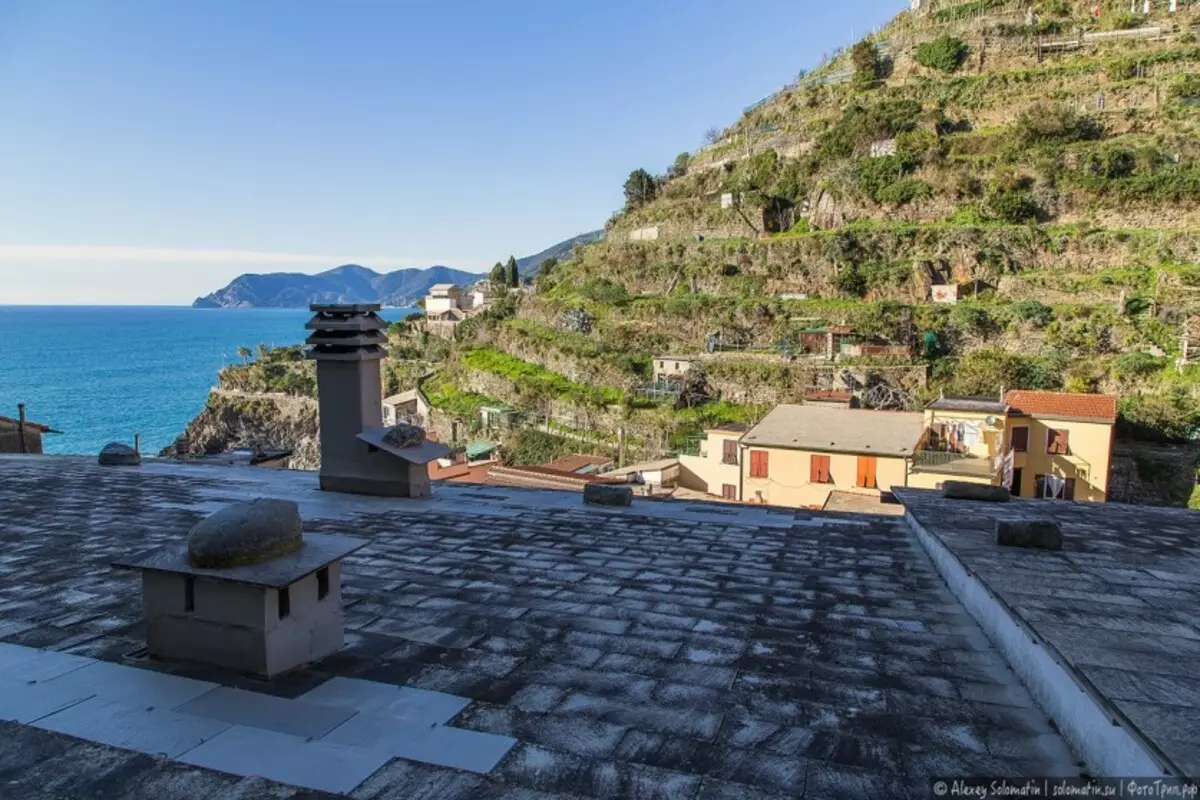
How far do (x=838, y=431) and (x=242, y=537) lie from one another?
2671cm

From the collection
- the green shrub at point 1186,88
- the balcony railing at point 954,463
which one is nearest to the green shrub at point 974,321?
the balcony railing at point 954,463

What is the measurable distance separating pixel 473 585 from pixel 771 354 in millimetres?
38379

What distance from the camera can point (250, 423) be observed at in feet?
232

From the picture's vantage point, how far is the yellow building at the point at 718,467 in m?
29.1

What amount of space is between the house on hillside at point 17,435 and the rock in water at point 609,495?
16070mm

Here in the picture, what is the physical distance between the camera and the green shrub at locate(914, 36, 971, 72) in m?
52.6

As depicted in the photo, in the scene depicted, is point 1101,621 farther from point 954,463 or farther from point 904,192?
point 904,192

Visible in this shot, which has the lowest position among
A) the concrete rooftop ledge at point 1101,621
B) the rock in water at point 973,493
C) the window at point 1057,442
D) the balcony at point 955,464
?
the balcony at point 955,464

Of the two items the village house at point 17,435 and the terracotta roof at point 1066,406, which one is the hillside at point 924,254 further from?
the village house at point 17,435

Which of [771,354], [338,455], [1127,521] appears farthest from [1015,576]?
[771,354]

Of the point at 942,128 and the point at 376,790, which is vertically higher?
the point at 942,128

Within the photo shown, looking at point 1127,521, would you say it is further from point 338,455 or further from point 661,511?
point 338,455

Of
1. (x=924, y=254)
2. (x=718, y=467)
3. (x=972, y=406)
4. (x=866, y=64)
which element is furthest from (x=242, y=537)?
(x=866, y=64)

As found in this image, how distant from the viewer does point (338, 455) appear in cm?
959
